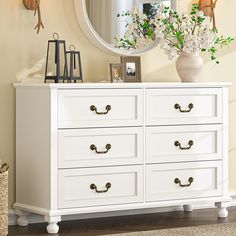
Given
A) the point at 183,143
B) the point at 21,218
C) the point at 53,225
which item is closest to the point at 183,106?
the point at 183,143

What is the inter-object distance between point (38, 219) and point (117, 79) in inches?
38.8

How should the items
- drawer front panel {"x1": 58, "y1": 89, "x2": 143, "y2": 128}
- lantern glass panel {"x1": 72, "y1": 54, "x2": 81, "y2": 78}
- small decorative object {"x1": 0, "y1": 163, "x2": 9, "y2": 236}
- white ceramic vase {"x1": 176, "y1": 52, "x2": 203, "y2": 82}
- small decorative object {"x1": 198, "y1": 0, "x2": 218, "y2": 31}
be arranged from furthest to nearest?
1. small decorative object {"x1": 198, "y1": 0, "x2": 218, "y2": 31}
2. white ceramic vase {"x1": 176, "y1": 52, "x2": 203, "y2": 82}
3. lantern glass panel {"x1": 72, "y1": 54, "x2": 81, "y2": 78}
4. drawer front panel {"x1": 58, "y1": 89, "x2": 143, "y2": 128}
5. small decorative object {"x1": 0, "y1": 163, "x2": 9, "y2": 236}

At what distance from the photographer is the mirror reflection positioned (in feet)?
15.0

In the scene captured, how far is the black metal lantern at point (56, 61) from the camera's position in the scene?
14.3 feet

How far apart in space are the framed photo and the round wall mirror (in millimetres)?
85

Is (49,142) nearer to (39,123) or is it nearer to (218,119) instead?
(39,123)

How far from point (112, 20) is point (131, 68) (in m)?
0.33

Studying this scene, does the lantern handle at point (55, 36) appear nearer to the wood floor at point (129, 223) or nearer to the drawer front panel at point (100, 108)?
the drawer front panel at point (100, 108)

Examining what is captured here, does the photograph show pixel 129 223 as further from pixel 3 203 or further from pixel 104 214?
pixel 3 203

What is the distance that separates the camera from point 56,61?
4371 mm

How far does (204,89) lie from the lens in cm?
453

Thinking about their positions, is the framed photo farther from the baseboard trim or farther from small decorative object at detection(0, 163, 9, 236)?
small decorative object at detection(0, 163, 9, 236)

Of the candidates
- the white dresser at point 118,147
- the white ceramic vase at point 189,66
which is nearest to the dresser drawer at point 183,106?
the white dresser at point 118,147

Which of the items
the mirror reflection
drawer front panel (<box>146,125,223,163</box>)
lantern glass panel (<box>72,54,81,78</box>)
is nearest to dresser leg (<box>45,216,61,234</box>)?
drawer front panel (<box>146,125,223,163</box>)
